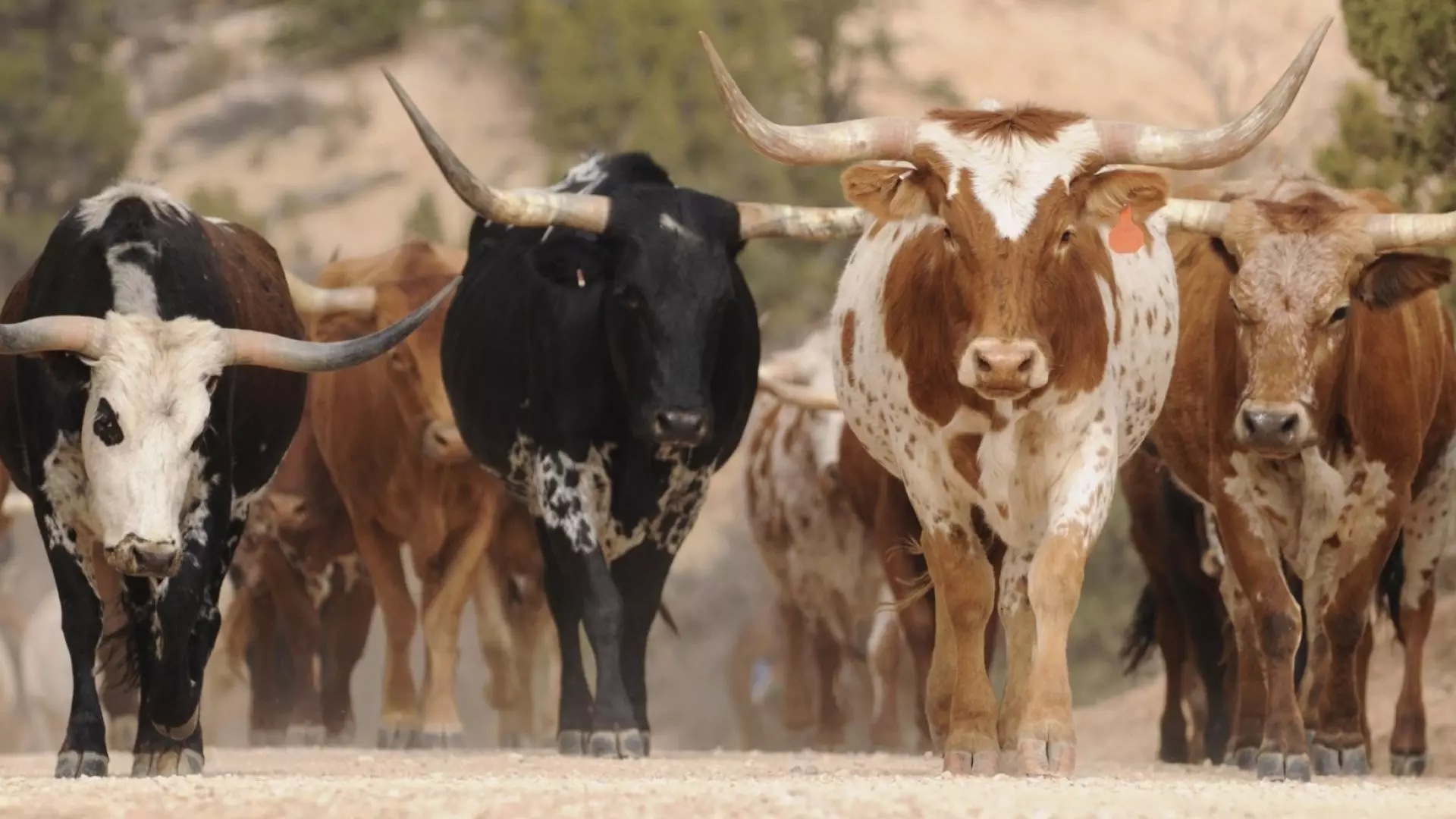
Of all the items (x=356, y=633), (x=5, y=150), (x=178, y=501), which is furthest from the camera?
(x=5, y=150)

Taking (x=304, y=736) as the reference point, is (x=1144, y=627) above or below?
above

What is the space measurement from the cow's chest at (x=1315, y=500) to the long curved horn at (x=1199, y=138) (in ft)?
4.20

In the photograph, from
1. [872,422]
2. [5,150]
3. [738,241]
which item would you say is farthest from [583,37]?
[872,422]

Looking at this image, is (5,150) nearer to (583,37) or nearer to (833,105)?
(583,37)

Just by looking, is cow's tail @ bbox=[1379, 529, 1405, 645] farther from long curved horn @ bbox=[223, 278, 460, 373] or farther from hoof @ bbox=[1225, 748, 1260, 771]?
long curved horn @ bbox=[223, 278, 460, 373]

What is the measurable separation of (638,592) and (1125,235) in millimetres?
3735

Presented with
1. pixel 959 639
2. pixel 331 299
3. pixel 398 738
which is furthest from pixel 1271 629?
pixel 331 299

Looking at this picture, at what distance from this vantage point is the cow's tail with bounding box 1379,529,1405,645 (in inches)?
488

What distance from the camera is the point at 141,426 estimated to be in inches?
386

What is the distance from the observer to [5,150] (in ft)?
131

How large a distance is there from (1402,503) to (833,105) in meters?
31.1

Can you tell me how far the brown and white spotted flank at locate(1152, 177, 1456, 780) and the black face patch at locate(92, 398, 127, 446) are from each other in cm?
388

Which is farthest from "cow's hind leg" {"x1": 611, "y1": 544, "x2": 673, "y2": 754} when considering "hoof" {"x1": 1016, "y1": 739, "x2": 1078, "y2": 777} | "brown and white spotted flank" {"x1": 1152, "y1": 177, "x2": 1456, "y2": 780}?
"hoof" {"x1": 1016, "y1": 739, "x2": 1078, "y2": 777}

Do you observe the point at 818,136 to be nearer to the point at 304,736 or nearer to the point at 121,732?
the point at 121,732
